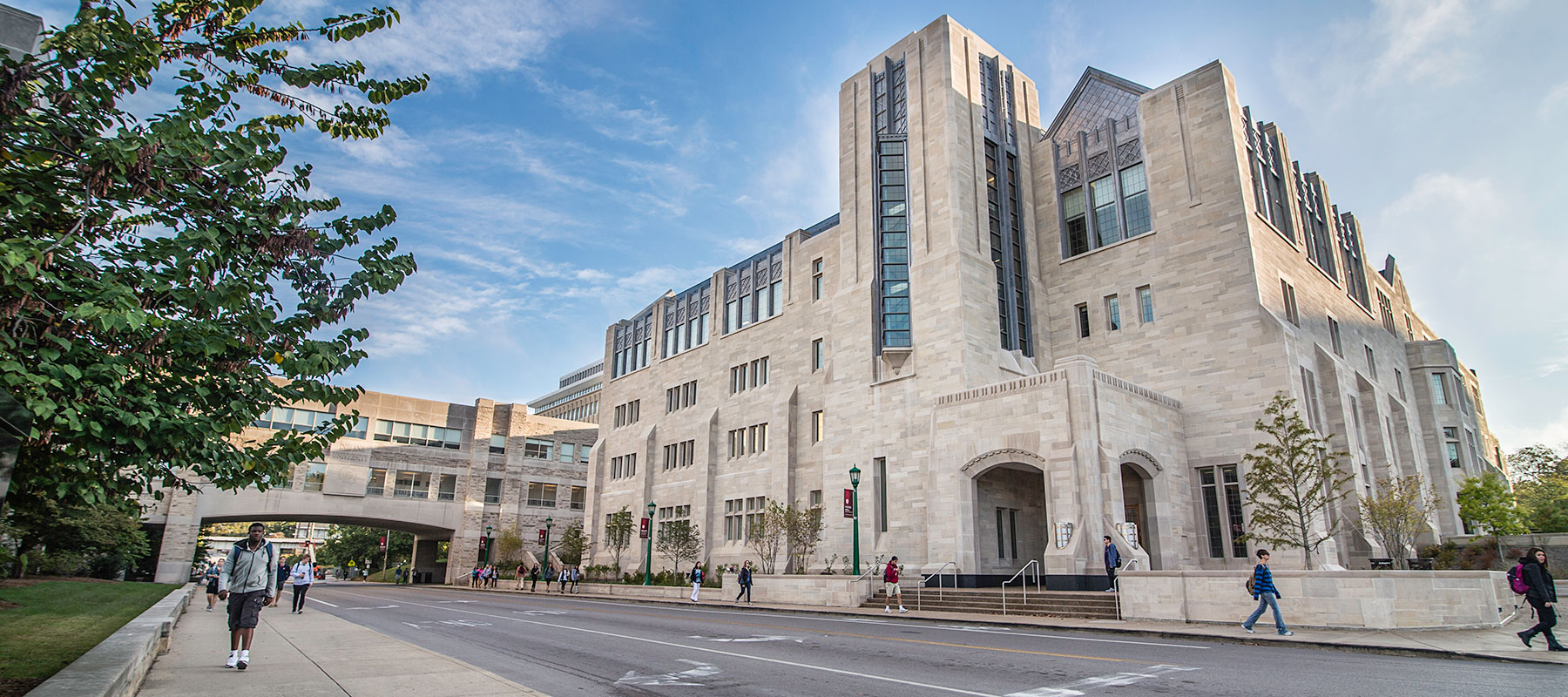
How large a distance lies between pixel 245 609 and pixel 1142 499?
→ 101 feet

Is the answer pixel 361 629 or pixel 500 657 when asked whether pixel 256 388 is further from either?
pixel 361 629

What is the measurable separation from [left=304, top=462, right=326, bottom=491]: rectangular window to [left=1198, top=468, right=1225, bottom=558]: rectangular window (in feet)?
179

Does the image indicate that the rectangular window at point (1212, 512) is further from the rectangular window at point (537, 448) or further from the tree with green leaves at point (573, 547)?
the rectangular window at point (537, 448)

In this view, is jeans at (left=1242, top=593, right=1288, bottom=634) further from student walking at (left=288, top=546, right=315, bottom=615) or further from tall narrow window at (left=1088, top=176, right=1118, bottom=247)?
tall narrow window at (left=1088, top=176, right=1118, bottom=247)

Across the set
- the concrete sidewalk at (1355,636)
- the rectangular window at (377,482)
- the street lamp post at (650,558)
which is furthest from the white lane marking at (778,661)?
the rectangular window at (377,482)

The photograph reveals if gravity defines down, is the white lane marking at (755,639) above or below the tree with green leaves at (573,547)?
below

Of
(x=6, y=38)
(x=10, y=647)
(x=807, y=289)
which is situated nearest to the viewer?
(x=6, y=38)

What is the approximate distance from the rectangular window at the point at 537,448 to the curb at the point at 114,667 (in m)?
55.6

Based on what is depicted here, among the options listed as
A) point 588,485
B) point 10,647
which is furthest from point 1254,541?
point 588,485

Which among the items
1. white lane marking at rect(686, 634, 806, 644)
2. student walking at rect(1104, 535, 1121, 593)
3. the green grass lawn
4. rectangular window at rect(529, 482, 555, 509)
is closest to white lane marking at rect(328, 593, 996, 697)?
white lane marking at rect(686, 634, 806, 644)

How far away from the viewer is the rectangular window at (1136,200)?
37.7 m

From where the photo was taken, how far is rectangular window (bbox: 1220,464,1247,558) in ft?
102

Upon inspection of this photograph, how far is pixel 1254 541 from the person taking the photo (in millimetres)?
30094

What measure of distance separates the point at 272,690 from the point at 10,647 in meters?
6.24
